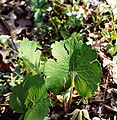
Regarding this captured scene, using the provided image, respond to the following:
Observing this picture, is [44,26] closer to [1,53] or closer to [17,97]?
[1,53]

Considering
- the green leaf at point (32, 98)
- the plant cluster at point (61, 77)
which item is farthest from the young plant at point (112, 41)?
the green leaf at point (32, 98)

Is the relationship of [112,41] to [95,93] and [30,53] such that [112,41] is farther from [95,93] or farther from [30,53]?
[30,53]

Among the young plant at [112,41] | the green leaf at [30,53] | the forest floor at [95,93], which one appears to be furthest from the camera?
the young plant at [112,41]

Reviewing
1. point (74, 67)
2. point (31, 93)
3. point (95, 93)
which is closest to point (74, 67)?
point (74, 67)

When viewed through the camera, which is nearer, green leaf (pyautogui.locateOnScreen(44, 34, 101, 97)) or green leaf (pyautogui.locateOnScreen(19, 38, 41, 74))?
green leaf (pyautogui.locateOnScreen(44, 34, 101, 97))

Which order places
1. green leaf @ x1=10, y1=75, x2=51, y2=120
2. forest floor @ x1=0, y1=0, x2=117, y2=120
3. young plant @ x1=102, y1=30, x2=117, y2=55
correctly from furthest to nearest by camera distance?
1. young plant @ x1=102, y1=30, x2=117, y2=55
2. forest floor @ x1=0, y1=0, x2=117, y2=120
3. green leaf @ x1=10, y1=75, x2=51, y2=120

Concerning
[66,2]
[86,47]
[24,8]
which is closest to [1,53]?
[24,8]

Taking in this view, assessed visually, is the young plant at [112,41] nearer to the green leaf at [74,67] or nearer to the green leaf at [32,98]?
the green leaf at [74,67]

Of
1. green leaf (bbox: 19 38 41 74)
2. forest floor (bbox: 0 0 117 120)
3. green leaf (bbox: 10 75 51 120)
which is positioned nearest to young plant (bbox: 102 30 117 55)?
forest floor (bbox: 0 0 117 120)

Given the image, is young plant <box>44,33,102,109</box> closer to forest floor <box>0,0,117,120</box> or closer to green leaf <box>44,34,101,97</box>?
green leaf <box>44,34,101,97</box>
